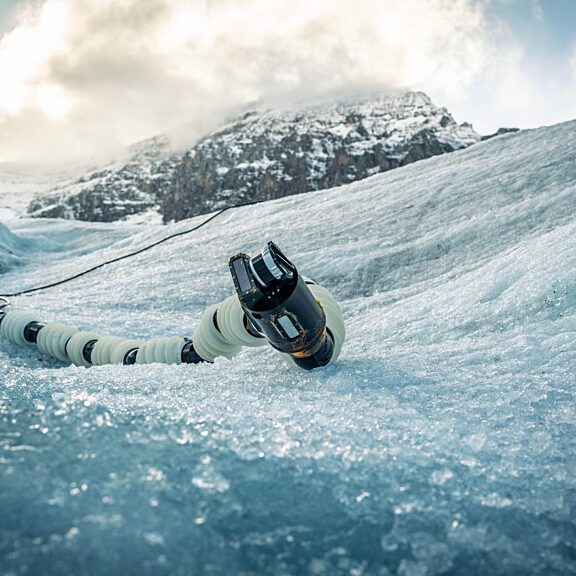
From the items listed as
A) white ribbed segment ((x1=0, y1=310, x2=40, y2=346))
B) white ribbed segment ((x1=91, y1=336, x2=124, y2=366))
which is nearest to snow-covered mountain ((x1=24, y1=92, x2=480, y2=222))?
white ribbed segment ((x1=0, y1=310, x2=40, y2=346))

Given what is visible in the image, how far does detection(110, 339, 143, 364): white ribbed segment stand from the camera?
3.04 m

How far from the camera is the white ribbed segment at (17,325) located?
12.0 ft

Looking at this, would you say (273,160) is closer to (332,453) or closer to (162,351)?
(162,351)

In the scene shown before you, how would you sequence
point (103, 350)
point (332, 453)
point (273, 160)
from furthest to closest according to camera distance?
point (273, 160), point (103, 350), point (332, 453)

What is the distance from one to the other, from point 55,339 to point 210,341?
1.67 metres

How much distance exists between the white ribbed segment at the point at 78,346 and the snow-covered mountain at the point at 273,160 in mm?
111504

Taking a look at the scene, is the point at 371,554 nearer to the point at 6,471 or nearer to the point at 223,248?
the point at 6,471

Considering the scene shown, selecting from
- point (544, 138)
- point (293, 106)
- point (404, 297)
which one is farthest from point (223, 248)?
point (293, 106)

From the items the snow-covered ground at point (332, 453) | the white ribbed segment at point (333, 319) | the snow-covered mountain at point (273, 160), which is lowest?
the snow-covered ground at point (332, 453)

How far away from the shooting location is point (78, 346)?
3.34 m

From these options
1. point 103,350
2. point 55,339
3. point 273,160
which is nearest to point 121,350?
point 103,350

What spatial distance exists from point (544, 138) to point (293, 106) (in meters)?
149

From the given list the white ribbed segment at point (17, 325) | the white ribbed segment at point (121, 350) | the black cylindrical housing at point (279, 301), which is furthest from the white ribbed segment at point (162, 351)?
the white ribbed segment at point (17, 325)

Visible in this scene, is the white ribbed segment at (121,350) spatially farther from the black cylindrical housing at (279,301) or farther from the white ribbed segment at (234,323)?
the black cylindrical housing at (279,301)
